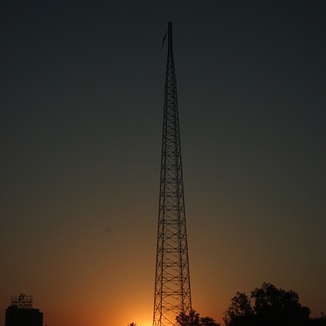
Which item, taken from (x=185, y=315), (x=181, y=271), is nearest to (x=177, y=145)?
(x=181, y=271)

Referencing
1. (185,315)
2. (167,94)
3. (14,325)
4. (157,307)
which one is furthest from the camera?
(14,325)

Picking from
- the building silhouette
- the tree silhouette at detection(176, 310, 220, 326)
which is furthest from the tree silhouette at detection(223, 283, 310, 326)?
the building silhouette

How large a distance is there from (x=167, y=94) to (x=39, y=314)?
91.1m

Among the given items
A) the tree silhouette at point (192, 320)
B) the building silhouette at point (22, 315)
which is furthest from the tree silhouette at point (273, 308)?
the building silhouette at point (22, 315)

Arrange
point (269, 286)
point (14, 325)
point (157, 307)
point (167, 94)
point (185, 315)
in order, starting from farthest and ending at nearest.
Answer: point (14, 325)
point (269, 286)
point (167, 94)
point (185, 315)
point (157, 307)

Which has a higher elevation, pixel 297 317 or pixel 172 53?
pixel 172 53

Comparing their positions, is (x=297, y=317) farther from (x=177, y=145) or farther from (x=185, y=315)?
(x=177, y=145)

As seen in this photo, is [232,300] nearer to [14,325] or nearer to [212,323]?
[212,323]

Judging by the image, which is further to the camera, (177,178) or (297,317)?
(297,317)

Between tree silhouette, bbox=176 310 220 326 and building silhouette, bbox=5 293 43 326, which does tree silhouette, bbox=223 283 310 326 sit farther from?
building silhouette, bbox=5 293 43 326

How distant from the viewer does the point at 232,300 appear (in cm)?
10231

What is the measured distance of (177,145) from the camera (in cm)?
9506

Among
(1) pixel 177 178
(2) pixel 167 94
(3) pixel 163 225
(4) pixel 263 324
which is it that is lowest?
(4) pixel 263 324

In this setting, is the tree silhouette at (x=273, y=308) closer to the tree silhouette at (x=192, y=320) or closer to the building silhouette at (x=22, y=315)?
the tree silhouette at (x=192, y=320)
